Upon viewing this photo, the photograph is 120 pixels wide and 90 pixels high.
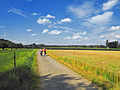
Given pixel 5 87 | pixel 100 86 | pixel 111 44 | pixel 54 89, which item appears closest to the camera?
pixel 5 87

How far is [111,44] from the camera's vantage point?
117 meters

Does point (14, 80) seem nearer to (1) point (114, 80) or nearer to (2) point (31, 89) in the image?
(2) point (31, 89)

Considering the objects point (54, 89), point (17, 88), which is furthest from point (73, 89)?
point (17, 88)

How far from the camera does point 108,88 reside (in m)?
4.38

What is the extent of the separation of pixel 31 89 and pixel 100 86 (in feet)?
10.6

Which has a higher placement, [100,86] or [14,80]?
[14,80]

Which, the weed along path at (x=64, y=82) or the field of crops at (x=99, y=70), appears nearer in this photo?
the weed along path at (x=64, y=82)

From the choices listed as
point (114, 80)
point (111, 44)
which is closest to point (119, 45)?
point (111, 44)

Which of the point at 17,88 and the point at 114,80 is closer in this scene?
the point at 17,88

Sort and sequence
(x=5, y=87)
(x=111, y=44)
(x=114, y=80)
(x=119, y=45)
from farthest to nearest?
(x=111, y=44) < (x=119, y=45) < (x=114, y=80) < (x=5, y=87)

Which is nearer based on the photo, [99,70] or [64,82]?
[64,82]

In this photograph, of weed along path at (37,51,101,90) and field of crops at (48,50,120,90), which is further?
field of crops at (48,50,120,90)

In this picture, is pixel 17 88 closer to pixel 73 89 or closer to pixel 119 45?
pixel 73 89

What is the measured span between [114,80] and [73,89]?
9.22ft
